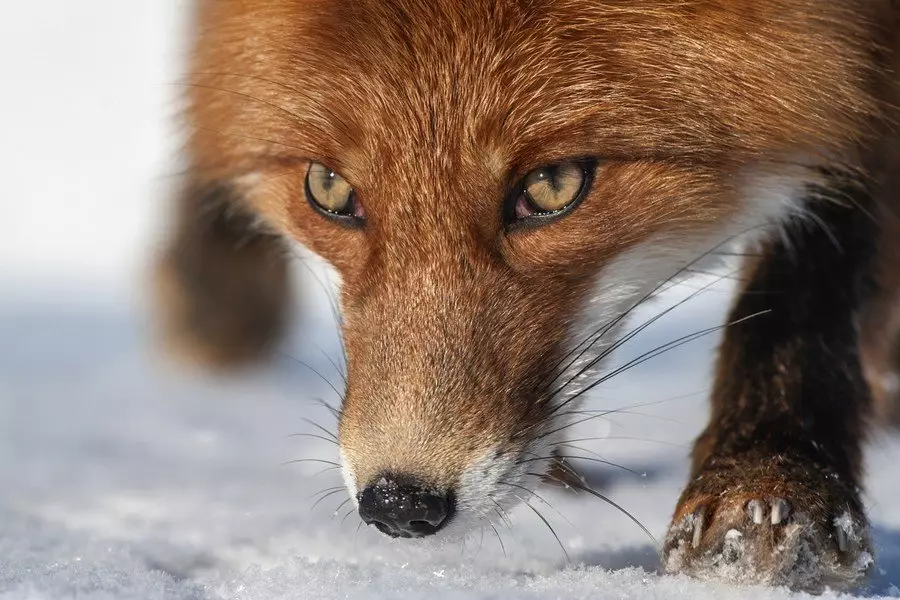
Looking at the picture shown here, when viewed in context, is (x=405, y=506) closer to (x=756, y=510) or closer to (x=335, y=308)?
(x=756, y=510)

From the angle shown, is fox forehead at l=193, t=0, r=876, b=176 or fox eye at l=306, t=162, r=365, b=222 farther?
fox eye at l=306, t=162, r=365, b=222

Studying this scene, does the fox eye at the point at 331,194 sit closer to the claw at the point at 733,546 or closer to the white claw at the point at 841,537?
the claw at the point at 733,546

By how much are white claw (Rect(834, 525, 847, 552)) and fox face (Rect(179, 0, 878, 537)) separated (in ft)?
2.13

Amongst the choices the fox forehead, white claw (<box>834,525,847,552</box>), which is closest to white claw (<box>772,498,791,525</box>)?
white claw (<box>834,525,847,552</box>)

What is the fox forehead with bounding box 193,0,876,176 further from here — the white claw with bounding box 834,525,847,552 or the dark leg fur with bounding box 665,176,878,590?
the white claw with bounding box 834,525,847,552

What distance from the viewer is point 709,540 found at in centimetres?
243

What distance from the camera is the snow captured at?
7.30 feet

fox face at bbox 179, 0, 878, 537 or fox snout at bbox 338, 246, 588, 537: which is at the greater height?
fox face at bbox 179, 0, 878, 537

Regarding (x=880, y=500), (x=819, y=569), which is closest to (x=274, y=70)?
(x=819, y=569)

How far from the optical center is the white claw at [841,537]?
7.98 ft

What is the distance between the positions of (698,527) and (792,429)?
1.58 ft

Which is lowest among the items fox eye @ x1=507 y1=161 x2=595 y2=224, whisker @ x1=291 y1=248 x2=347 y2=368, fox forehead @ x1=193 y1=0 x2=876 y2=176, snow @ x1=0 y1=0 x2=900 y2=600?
snow @ x1=0 y1=0 x2=900 y2=600

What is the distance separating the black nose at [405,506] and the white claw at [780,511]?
0.71 meters

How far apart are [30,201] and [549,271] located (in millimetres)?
6422
